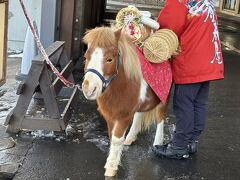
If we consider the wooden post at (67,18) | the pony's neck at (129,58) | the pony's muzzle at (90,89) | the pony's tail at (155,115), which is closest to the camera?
the pony's muzzle at (90,89)

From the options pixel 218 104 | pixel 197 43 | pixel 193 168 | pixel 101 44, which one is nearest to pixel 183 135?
pixel 193 168

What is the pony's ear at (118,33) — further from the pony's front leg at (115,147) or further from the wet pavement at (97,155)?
the wet pavement at (97,155)

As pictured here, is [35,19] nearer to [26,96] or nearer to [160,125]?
[26,96]

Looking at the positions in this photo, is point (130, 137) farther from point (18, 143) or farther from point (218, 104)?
point (218, 104)

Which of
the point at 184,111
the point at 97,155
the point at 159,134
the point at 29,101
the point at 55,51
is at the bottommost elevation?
the point at 97,155

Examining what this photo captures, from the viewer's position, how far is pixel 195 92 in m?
4.50

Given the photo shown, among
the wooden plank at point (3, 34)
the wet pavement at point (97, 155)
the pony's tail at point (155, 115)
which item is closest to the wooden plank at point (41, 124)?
the wet pavement at point (97, 155)

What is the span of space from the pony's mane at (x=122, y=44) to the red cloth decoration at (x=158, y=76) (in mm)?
113

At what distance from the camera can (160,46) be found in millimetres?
4059

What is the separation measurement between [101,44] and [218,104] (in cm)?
400

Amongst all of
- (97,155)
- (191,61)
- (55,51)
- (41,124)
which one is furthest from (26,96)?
(191,61)

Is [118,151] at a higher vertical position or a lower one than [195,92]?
lower

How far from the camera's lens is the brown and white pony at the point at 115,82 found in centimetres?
349

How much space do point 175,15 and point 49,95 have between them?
5.79ft
